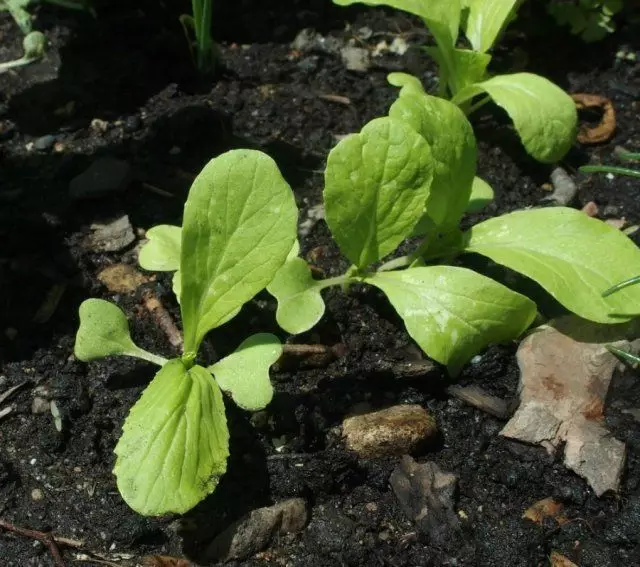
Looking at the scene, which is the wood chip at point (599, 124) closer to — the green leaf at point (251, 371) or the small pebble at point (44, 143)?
the green leaf at point (251, 371)

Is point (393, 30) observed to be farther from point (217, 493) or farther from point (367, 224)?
point (217, 493)

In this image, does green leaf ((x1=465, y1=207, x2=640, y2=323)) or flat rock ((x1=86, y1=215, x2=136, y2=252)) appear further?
flat rock ((x1=86, y1=215, x2=136, y2=252))

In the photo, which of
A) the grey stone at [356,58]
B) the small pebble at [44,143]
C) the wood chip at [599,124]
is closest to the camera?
the small pebble at [44,143]

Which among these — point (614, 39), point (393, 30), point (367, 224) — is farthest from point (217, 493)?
point (614, 39)

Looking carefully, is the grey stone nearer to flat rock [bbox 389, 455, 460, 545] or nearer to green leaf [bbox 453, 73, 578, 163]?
green leaf [bbox 453, 73, 578, 163]

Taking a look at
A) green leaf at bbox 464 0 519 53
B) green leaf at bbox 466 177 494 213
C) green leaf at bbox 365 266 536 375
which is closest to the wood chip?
green leaf at bbox 464 0 519 53

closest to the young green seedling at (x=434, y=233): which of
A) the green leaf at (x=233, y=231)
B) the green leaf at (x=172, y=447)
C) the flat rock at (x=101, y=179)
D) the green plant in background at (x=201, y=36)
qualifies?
the green leaf at (x=233, y=231)
